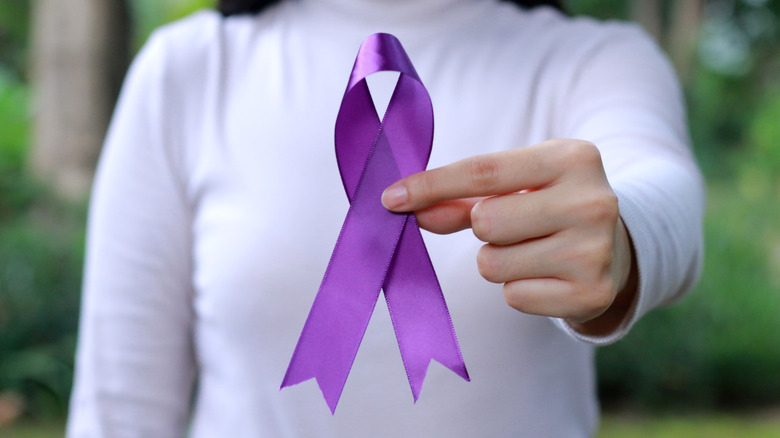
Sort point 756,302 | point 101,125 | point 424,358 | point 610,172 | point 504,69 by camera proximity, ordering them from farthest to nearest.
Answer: point 101,125 → point 756,302 → point 504,69 → point 610,172 → point 424,358

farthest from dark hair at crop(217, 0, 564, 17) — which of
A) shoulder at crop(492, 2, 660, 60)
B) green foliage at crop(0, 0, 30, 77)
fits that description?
green foliage at crop(0, 0, 30, 77)

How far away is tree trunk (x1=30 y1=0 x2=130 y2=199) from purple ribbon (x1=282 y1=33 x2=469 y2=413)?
7.92 feet

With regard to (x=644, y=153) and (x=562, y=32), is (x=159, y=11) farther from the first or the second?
(x=644, y=153)

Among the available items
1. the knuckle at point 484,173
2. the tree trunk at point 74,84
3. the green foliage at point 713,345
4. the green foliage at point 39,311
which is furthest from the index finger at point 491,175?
the tree trunk at point 74,84

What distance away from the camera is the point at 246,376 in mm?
787

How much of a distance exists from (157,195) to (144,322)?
0.15 metres

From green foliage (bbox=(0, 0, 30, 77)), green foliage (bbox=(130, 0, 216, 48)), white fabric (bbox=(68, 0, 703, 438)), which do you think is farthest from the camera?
green foliage (bbox=(130, 0, 216, 48))

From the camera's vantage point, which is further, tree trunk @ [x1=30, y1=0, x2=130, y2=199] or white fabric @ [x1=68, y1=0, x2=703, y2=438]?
tree trunk @ [x1=30, y1=0, x2=130, y2=199]

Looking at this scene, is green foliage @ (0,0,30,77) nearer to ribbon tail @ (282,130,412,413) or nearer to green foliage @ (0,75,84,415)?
green foliage @ (0,75,84,415)

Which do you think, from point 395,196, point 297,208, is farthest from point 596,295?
point 297,208

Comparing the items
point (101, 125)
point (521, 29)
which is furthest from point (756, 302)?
point (101, 125)

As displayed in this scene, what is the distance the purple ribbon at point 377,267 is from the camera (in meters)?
0.56

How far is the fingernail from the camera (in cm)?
53

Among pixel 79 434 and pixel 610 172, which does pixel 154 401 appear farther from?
pixel 610 172
